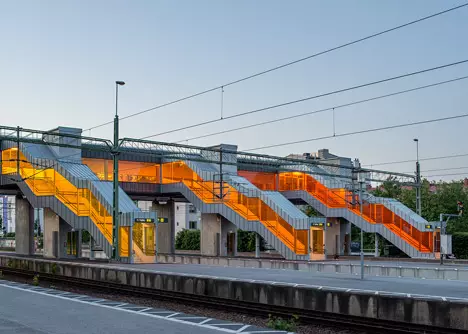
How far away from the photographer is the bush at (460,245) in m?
52.1

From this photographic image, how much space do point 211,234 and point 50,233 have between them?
13.5 meters

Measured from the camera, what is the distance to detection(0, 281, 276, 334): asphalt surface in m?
13.8

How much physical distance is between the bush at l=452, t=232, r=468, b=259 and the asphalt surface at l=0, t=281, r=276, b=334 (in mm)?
39927

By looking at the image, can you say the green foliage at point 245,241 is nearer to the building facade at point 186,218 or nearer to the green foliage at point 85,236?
the green foliage at point 85,236

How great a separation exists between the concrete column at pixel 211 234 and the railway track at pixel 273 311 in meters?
24.3

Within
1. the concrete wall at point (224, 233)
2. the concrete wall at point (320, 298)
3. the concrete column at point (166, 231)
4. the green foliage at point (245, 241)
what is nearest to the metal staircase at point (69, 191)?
the concrete wall at point (224, 233)

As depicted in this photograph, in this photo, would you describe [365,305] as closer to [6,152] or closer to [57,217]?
[57,217]

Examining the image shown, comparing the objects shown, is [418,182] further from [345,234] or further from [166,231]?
[166,231]

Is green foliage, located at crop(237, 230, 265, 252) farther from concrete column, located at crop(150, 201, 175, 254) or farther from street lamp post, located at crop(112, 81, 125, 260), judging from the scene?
street lamp post, located at crop(112, 81, 125, 260)

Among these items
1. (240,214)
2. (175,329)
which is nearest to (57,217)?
(240,214)

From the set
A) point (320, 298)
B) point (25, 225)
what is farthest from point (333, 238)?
point (320, 298)

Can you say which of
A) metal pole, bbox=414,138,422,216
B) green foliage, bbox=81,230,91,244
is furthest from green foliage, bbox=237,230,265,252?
green foliage, bbox=81,230,91,244

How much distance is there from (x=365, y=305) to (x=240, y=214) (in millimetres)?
33765

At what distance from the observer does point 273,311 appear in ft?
61.7
